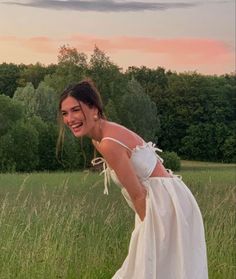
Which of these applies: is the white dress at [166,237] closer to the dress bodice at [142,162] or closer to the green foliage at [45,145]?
the dress bodice at [142,162]

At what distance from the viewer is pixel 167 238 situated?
252cm

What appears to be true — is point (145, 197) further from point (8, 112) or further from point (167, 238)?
point (8, 112)

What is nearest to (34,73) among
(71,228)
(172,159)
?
(71,228)

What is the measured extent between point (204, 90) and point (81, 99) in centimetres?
315

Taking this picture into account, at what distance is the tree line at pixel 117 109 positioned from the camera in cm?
450

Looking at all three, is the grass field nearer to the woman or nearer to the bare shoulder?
the woman

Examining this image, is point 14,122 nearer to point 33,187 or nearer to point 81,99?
point 33,187

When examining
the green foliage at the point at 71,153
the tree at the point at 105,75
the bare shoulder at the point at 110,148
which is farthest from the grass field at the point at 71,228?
the bare shoulder at the point at 110,148

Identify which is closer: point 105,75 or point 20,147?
point 20,147

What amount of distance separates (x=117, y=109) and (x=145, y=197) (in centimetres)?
241

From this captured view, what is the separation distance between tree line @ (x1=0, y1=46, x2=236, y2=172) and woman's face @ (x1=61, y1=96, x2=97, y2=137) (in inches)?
59.2

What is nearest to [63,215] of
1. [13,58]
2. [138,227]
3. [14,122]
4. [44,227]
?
[44,227]

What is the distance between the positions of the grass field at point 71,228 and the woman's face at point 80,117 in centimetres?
186

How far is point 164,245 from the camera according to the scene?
8.28ft
